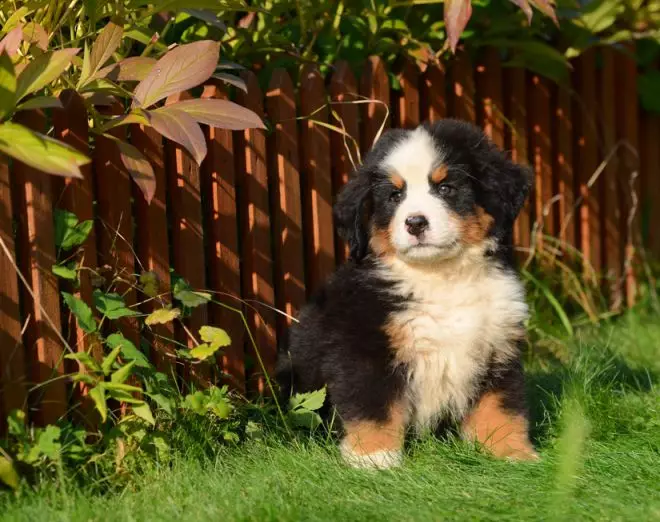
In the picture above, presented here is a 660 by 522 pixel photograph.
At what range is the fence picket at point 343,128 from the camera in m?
4.62

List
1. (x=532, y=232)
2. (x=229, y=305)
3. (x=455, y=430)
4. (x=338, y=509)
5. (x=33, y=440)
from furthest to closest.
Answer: (x=532, y=232), (x=229, y=305), (x=455, y=430), (x=33, y=440), (x=338, y=509)

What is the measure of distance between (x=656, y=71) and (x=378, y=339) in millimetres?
3928

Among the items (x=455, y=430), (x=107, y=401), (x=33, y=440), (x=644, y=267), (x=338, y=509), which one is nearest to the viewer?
(x=338, y=509)

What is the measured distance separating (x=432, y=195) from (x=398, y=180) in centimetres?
14

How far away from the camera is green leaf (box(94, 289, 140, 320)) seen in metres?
3.53

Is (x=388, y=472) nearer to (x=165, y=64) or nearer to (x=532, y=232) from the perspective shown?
(x=165, y=64)

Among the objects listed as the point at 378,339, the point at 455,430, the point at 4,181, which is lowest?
the point at 455,430

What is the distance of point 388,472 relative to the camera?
3.42 meters

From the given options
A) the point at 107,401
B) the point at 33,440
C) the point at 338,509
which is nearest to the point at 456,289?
the point at 338,509

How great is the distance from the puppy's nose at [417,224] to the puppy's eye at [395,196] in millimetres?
191

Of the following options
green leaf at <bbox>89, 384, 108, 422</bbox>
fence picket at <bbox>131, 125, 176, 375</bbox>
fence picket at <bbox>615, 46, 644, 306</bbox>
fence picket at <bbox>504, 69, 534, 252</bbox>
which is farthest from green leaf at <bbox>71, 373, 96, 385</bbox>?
fence picket at <bbox>615, 46, 644, 306</bbox>

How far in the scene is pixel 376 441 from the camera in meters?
3.61

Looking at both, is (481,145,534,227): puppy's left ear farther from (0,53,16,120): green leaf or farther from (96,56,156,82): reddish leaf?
(0,53,16,120): green leaf

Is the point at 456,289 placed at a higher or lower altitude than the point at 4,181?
lower
